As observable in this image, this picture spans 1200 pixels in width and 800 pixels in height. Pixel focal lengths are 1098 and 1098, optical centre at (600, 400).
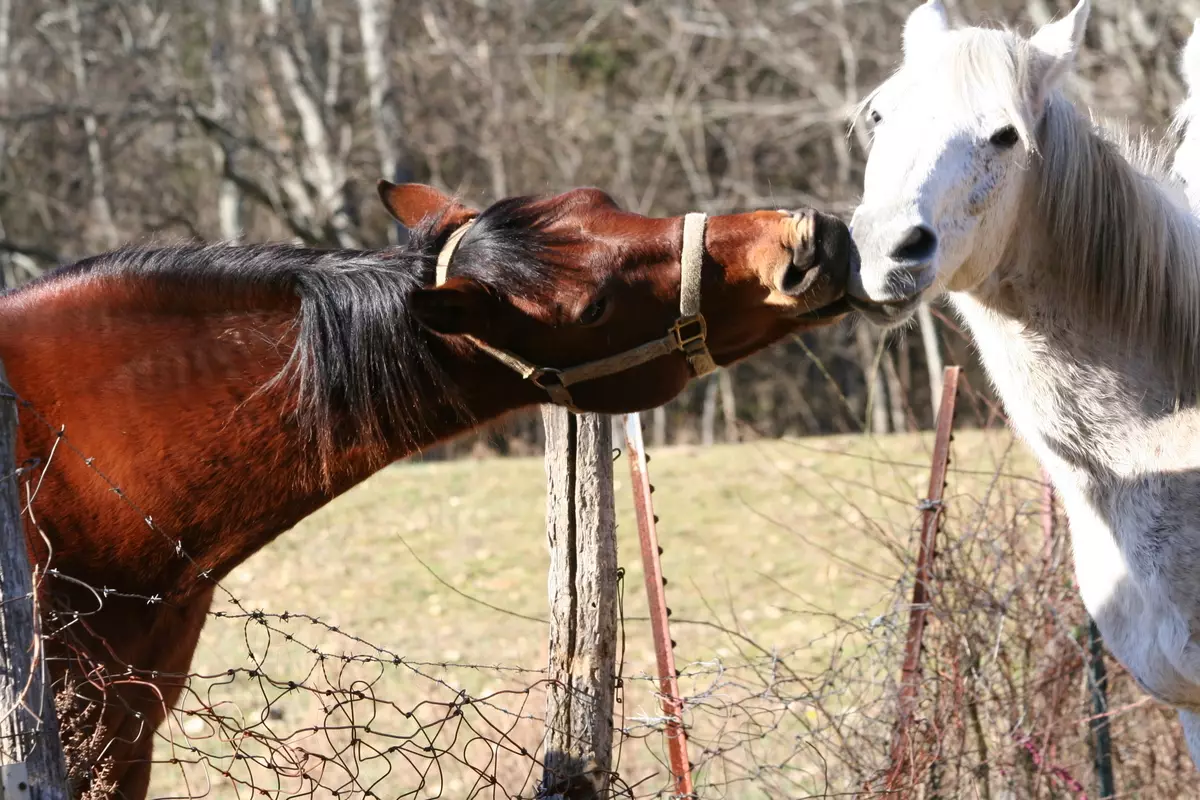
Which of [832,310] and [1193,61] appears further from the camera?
[1193,61]

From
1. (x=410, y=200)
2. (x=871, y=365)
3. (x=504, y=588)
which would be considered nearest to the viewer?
(x=410, y=200)

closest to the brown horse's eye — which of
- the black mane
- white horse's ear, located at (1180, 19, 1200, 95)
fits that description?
the black mane

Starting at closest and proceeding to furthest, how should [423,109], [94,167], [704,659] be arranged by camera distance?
[704,659] < [423,109] < [94,167]

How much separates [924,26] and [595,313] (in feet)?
4.27

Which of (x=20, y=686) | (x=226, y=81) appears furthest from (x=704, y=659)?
(x=226, y=81)

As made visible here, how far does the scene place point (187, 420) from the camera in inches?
Result: 98.0

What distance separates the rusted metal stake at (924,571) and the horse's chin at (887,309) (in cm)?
109

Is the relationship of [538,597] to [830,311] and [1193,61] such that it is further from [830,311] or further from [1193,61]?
[830,311]

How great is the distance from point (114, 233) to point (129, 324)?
1737 cm

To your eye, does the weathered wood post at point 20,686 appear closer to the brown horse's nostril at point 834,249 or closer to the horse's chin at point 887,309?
the brown horse's nostril at point 834,249

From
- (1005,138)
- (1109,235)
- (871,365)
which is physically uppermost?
(871,365)

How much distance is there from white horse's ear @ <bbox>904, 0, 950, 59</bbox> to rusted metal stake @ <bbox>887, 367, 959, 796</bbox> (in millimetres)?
1178

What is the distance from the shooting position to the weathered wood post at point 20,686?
1.57 meters

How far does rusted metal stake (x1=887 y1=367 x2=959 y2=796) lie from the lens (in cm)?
336
